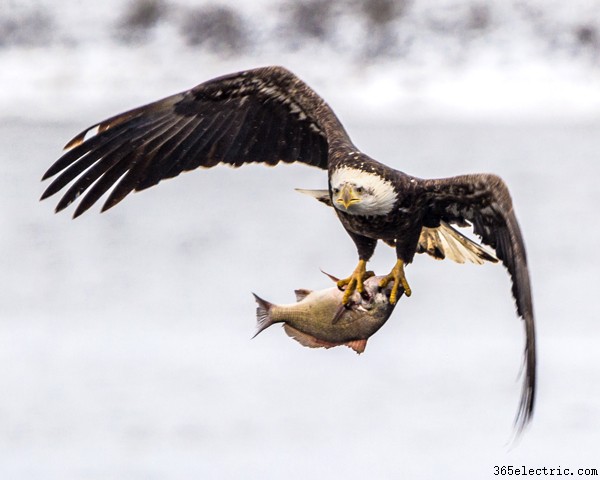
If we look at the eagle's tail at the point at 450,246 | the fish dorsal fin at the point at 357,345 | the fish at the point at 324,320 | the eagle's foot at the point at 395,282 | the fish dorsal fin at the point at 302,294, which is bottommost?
the fish dorsal fin at the point at 357,345

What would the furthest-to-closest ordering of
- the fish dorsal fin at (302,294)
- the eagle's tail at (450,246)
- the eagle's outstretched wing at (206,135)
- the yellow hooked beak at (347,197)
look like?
the eagle's outstretched wing at (206,135)
the eagle's tail at (450,246)
the yellow hooked beak at (347,197)
the fish dorsal fin at (302,294)

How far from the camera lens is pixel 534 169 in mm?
22234

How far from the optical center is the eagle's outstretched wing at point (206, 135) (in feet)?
30.6

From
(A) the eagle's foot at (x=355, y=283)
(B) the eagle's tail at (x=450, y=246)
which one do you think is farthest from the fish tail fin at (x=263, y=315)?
(B) the eagle's tail at (x=450, y=246)

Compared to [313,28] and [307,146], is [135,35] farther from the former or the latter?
[307,146]

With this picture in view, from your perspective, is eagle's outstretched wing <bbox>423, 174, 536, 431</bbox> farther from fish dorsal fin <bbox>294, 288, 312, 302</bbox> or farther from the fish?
fish dorsal fin <bbox>294, 288, 312, 302</bbox>

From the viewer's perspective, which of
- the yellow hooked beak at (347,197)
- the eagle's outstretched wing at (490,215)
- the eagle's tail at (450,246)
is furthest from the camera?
the eagle's tail at (450,246)

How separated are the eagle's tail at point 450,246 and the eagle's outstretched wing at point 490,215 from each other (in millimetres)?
273

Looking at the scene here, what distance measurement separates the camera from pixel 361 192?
8.45m

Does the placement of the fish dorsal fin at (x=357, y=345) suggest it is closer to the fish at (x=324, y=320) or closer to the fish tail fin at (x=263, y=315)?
the fish at (x=324, y=320)

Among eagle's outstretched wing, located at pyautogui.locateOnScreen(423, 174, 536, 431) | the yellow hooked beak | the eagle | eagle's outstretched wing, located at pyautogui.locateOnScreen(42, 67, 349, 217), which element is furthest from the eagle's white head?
eagle's outstretched wing, located at pyautogui.locateOnScreen(42, 67, 349, 217)

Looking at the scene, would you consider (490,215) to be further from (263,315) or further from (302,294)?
(263,315)

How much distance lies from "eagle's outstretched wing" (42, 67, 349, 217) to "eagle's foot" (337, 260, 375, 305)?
997 millimetres

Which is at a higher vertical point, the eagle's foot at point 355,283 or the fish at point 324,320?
the eagle's foot at point 355,283
